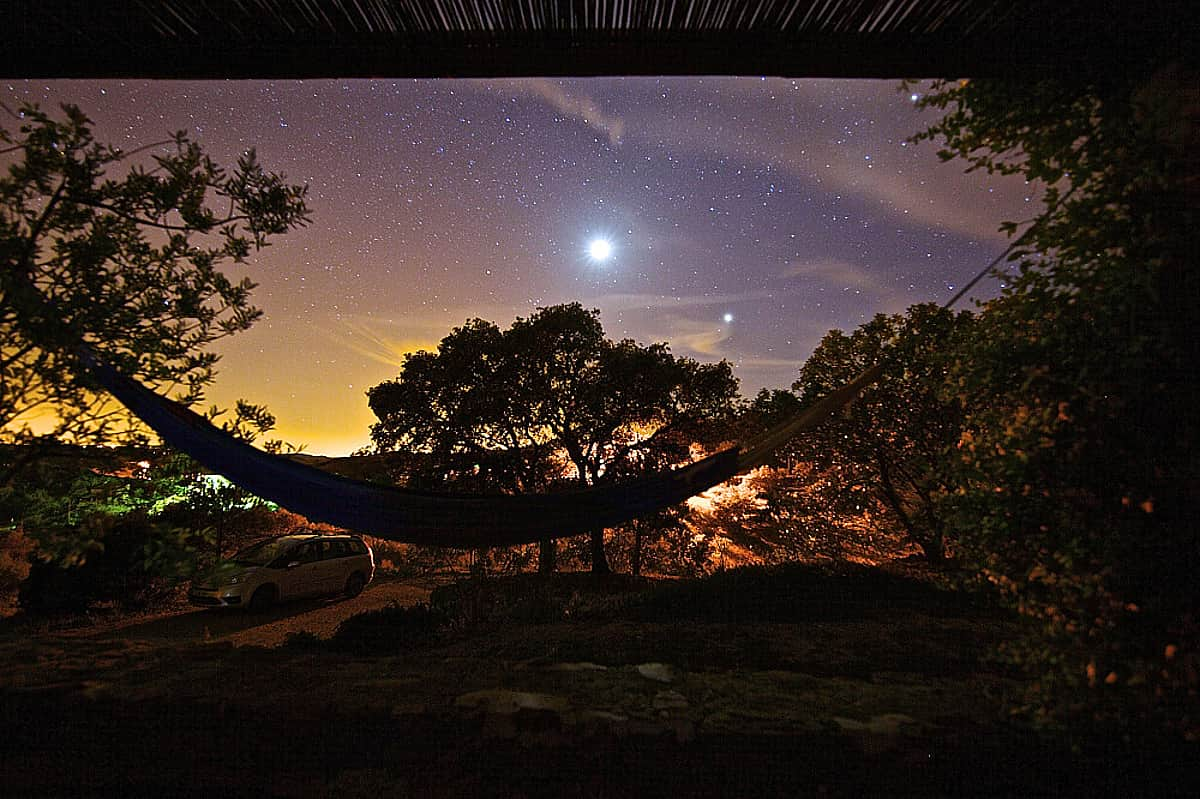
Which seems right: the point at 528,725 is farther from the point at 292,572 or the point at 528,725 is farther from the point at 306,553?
the point at 306,553

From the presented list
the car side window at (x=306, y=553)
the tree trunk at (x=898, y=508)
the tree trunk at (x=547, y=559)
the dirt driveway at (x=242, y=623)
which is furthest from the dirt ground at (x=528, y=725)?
the tree trunk at (x=547, y=559)

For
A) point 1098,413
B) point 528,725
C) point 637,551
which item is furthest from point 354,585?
point 1098,413

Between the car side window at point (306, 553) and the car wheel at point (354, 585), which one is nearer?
the car side window at point (306, 553)

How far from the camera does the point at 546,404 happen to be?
884cm

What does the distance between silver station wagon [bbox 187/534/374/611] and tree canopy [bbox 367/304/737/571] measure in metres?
1.94

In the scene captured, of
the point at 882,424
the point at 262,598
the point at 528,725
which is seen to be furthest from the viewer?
the point at 882,424

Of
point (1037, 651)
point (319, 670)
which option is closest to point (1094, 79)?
point (1037, 651)

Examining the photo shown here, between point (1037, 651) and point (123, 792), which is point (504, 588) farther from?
point (1037, 651)

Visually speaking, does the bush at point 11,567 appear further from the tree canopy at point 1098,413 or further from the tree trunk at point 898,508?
the tree trunk at point 898,508

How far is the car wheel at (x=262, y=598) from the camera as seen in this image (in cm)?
714

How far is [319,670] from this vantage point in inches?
122

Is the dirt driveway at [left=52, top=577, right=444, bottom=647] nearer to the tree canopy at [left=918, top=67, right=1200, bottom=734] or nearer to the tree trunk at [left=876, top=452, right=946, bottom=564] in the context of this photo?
the tree canopy at [left=918, top=67, right=1200, bottom=734]

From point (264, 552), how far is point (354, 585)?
1.61m

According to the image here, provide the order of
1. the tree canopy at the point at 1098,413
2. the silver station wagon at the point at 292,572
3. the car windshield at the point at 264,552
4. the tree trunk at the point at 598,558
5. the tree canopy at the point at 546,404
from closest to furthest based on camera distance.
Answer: the tree canopy at the point at 1098,413
the silver station wagon at the point at 292,572
the car windshield at the point at 264,552
the tree canopy at the point at 546,404
the tree trunk at the point at 598,558
